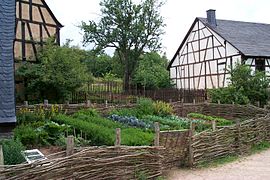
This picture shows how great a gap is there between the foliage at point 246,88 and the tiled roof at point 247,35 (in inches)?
167

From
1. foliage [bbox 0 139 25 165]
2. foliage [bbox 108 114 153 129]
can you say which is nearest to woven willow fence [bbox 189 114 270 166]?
foliage [bbox 108 114 153 129]

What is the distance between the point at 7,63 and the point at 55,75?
31.2 ft

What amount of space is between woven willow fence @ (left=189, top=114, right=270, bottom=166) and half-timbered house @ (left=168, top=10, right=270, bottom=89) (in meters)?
13.0

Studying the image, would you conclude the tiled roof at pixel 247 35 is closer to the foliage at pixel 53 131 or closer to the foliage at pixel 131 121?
the foliage at pixel 131 121

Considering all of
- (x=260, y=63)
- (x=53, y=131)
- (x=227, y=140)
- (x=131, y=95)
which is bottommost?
(x=227, y=140)

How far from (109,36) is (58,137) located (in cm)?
2309

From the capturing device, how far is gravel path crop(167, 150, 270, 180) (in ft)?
29.3

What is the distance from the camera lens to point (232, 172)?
945 centimetres

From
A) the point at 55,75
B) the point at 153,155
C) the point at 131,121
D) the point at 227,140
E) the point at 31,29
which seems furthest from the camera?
the point at 31,29

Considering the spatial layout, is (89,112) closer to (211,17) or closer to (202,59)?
(202,59)

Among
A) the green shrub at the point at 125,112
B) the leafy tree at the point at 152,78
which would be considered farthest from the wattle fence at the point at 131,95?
the leafy tree at the point at 152,78

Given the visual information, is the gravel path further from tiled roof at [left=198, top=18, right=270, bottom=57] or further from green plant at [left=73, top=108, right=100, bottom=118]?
tiled roof at [left=198, top=18, right=270, bottom=57]

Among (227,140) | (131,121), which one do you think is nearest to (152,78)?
(131,121)

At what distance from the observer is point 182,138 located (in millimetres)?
9836
